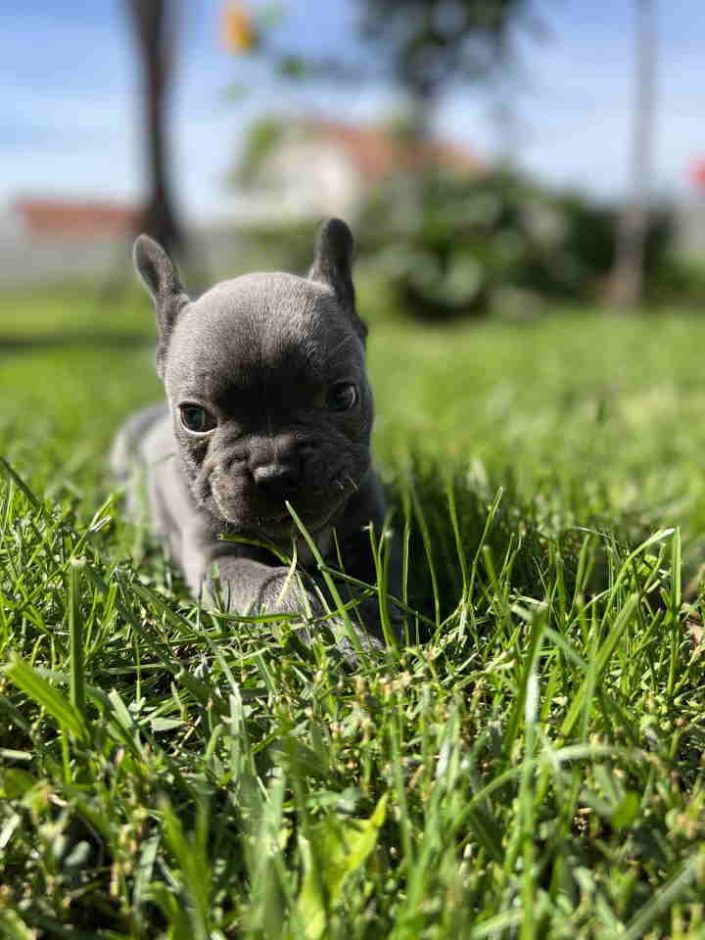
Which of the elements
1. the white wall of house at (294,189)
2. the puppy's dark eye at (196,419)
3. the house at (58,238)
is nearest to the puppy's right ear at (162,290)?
the puppy's dark eye at (196,419)

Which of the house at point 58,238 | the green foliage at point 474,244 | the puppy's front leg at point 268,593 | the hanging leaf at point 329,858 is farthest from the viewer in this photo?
the house at point 58,238

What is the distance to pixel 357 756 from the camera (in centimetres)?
162

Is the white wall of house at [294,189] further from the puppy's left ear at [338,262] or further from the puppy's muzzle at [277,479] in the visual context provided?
the puppy's muzzle at [277,479]

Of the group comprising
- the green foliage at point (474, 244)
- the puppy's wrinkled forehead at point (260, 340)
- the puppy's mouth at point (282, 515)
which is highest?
the puppy's wrinkled forehead at point (260, 340)

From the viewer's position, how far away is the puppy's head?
201 cm

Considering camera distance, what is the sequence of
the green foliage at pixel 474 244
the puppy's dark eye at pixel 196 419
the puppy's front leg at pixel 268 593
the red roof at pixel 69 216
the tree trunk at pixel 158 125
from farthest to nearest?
the red roof at pixel 69 216
the tree trunk at pixel 158 125
the green foliage at pixel 474 244
the puppy's dark eye at pixel 196 419
the puppy's front leg at pixel 268 593

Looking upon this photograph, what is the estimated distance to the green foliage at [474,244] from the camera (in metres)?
13.1

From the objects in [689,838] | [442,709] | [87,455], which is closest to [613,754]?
[689,838]

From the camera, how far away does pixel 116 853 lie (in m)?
1.42

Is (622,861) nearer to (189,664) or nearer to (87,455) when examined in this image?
(189,664)

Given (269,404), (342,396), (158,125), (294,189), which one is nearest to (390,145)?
(294,189)

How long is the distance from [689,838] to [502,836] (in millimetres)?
299

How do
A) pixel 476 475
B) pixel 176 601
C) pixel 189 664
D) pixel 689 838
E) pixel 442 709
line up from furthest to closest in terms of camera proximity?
pixel 476 475, pixel 176 601, pixel 189 664, pixel 442 709, pixel 689 838

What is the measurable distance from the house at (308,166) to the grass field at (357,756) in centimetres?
1367
